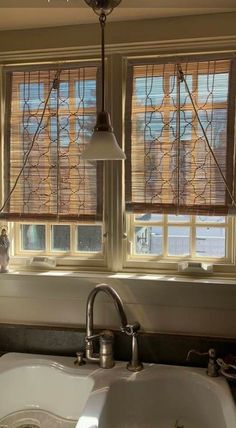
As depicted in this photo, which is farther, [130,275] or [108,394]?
[130,275]

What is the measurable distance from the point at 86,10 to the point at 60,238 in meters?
1.05

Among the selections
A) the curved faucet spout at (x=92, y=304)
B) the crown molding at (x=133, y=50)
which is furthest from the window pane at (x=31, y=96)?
the curved faucet spout at (x=92, y=304)

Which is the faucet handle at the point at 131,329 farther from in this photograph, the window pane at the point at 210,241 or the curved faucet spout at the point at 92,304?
the window pane at the point at 210,241

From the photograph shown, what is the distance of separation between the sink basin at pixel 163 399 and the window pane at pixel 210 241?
0.53 meters

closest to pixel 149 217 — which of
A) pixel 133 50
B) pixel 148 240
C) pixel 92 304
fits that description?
pixel 148 240

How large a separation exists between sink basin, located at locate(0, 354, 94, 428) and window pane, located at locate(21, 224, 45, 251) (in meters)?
0.55

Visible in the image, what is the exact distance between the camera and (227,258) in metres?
1.84

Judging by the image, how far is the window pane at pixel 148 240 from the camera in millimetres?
1919

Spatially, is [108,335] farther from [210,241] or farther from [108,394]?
[210,241]

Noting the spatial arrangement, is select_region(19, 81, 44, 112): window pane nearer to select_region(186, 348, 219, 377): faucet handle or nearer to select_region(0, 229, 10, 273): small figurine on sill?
select_region(0, 229, 10, 273): small figurine on sill

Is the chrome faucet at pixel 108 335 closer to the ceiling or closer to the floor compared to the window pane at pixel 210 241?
closer to the floor

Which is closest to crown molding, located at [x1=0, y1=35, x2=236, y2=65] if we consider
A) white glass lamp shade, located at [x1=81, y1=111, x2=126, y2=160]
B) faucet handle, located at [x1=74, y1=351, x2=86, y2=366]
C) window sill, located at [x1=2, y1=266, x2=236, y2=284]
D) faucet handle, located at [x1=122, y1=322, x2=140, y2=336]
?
white glass lamp shade, located at [x1=81, y1=111, x2=126, y2=160]

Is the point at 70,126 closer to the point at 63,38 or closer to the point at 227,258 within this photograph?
the point at 63,38

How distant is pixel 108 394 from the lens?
1524 mm
